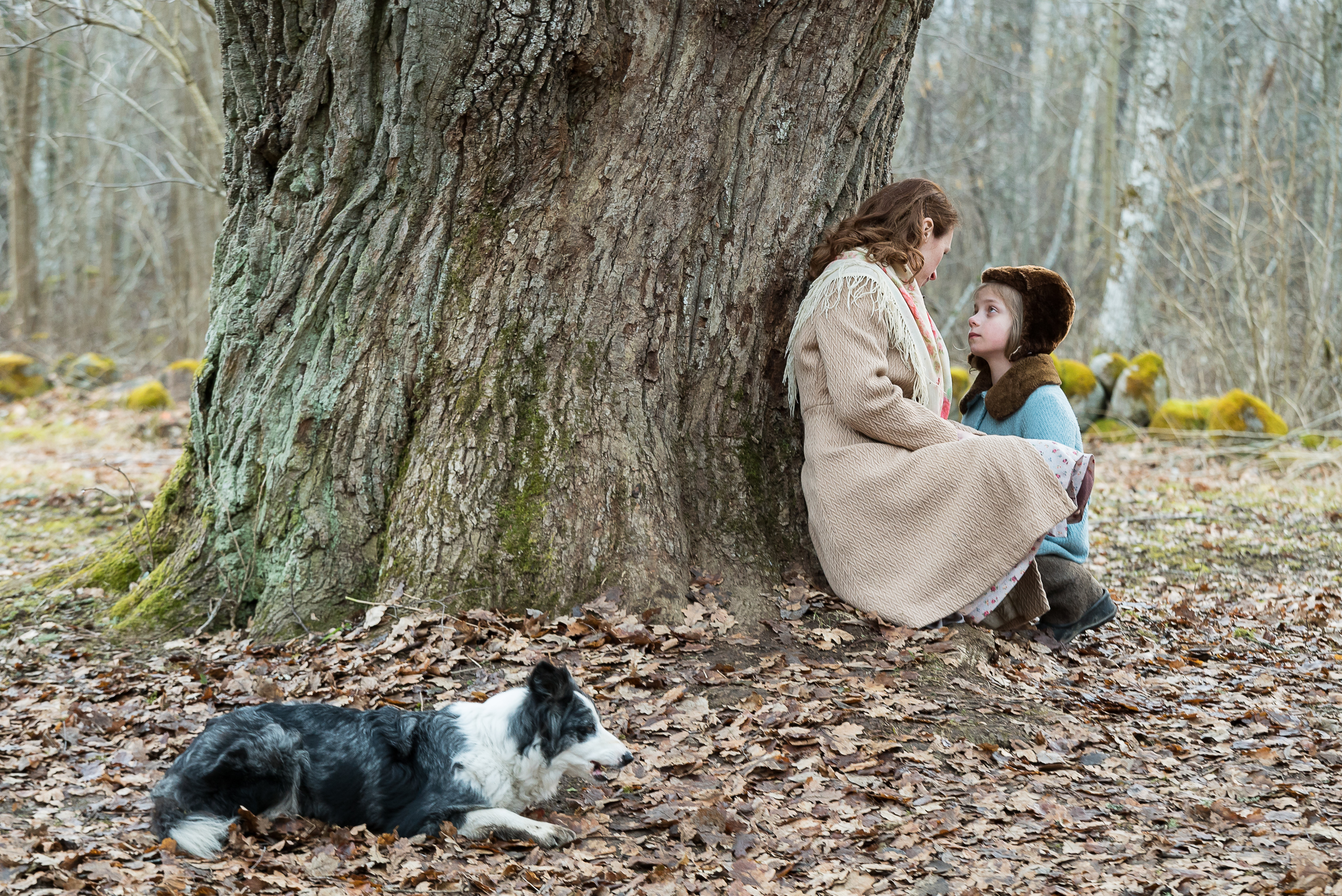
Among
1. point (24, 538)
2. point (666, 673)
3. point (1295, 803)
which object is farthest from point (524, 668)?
point (24, 538)

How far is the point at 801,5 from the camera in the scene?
4.71 meters

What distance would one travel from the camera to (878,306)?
472cm

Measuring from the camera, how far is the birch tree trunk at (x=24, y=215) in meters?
19.4

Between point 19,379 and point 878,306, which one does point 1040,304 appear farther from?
point 19,379

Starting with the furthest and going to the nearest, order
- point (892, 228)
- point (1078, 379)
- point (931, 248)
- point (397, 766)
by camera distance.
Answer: point (1078, 379)
point (931, 248)
point (892, 228)
point (397, 766)

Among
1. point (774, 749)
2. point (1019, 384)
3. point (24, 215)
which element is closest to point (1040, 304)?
point (1019, 384)

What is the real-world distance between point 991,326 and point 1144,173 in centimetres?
1181

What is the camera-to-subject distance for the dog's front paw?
334 centimetres

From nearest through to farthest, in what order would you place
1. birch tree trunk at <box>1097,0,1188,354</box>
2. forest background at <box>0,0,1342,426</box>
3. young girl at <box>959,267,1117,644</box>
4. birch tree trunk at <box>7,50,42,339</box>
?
young girl at <box>959,267,1117,644</box> → forest background at <box>0,0,1342,426</box> → birch tree trunk at <box>1097,0,1188,354</box> → birch tree trunk at <box>7,50,42,339</box>

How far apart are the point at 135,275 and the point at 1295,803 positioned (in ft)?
96.0

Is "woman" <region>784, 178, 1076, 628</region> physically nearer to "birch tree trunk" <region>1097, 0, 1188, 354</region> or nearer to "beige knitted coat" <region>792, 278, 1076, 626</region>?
"beige knitted coat" <region>792, 278, 1076, 626</region>

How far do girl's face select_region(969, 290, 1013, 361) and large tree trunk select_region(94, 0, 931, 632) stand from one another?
3.26 ft

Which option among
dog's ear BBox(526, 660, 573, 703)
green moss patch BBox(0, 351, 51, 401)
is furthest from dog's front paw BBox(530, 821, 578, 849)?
green moss patch BBox(0, 351, 51, 401)

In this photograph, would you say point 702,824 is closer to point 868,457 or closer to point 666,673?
point 666,673
